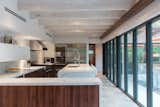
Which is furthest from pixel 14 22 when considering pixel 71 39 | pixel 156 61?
pixel 71 39

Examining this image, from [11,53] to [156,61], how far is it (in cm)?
349

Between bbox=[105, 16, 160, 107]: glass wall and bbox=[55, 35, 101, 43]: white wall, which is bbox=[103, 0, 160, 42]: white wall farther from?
bbox=[55, 35, 101, 43]: white wall

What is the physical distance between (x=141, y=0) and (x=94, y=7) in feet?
4.19

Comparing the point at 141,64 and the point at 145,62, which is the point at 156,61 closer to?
the point at 145,62

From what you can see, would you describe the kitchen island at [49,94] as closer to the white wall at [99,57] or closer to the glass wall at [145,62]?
the glass wall at [145,62]

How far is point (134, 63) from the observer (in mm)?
6344

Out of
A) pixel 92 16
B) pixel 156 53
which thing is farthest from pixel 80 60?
pixel 156 53

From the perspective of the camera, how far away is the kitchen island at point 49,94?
10.5ft

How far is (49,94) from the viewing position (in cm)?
321

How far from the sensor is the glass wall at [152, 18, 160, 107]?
4.63 metres

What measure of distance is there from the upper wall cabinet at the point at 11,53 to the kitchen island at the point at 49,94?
174cm

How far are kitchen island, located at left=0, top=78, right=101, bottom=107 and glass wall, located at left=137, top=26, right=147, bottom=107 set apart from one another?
2.85 m

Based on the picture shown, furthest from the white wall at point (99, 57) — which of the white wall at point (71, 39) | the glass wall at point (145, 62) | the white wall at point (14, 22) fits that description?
the white wall at point (14, 22)

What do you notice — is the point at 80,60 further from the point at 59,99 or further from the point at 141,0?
the point at 59,99
